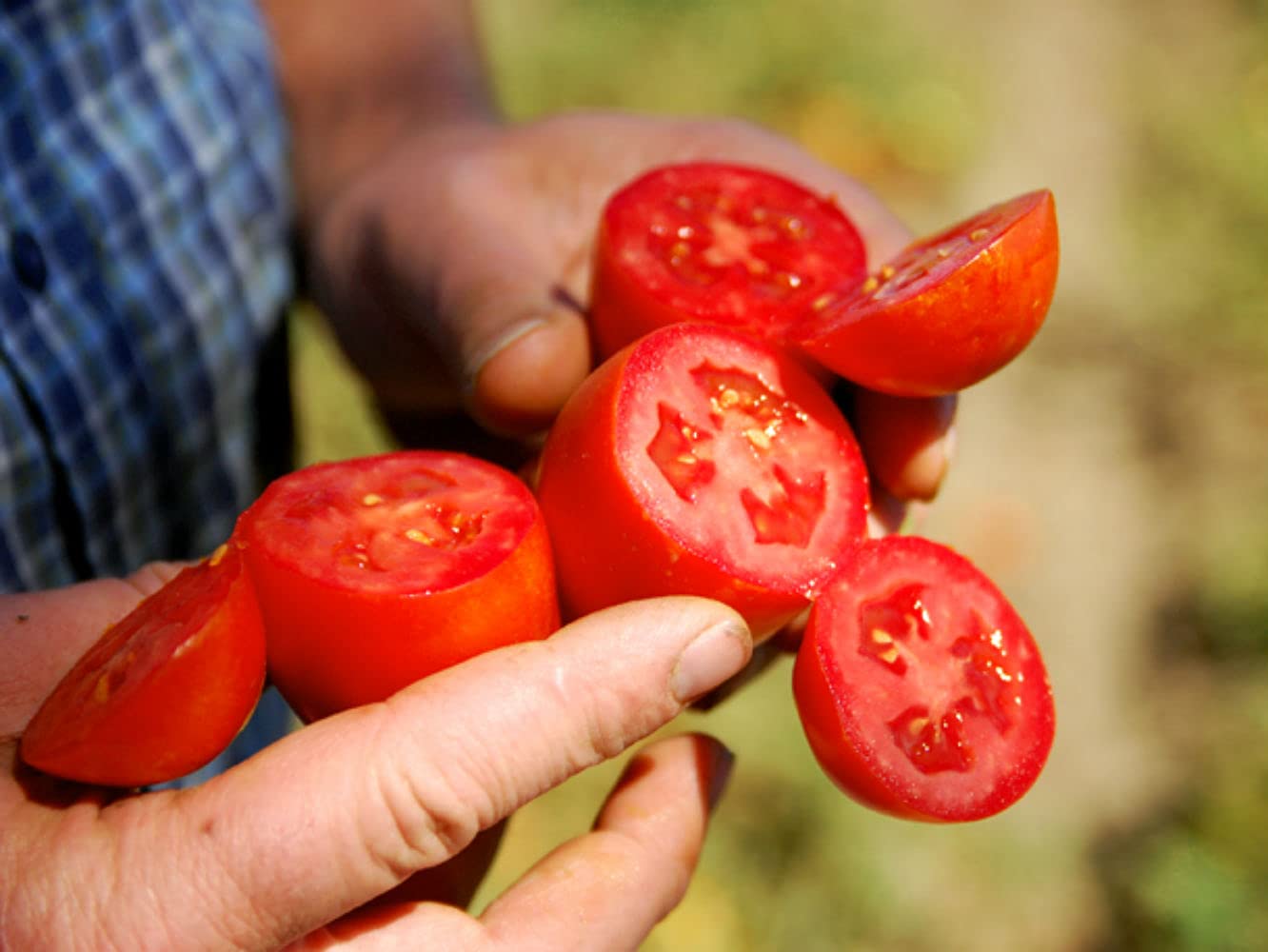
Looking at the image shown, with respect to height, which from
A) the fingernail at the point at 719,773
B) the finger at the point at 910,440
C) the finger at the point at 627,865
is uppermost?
the finger at the point at 910,440

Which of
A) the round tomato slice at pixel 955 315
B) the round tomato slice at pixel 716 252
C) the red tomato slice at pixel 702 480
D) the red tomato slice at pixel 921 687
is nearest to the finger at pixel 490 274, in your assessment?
the round tomato slice at pixel 716 252

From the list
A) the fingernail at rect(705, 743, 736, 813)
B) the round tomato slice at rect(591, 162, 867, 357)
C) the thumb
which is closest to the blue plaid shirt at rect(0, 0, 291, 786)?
the thumb

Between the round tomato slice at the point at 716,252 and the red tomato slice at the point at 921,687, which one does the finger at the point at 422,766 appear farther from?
the round tomato slice at the point at 716,252

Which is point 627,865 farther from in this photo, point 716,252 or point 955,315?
point 716,252

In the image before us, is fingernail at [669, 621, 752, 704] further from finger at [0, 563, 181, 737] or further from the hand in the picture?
finger at [0, 563, 181, 737]

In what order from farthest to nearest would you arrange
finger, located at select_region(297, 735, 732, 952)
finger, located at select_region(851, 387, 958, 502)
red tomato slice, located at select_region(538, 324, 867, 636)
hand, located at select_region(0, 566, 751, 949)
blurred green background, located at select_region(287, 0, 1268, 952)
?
1. blurred green background, located at select_region(287, 0, 1268, 952)
2. finger, located at select_region(851, 387, 958, 502)
3. red tomato slice, located at select_region(538, 324, 867, 636)
4. finger, located at select_region(297, 735, 732, 952)
5. hand, located at select_region(0, 566, 751, 949)

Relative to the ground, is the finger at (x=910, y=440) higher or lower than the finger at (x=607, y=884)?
higher

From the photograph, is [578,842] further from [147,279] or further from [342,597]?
[147,279]
